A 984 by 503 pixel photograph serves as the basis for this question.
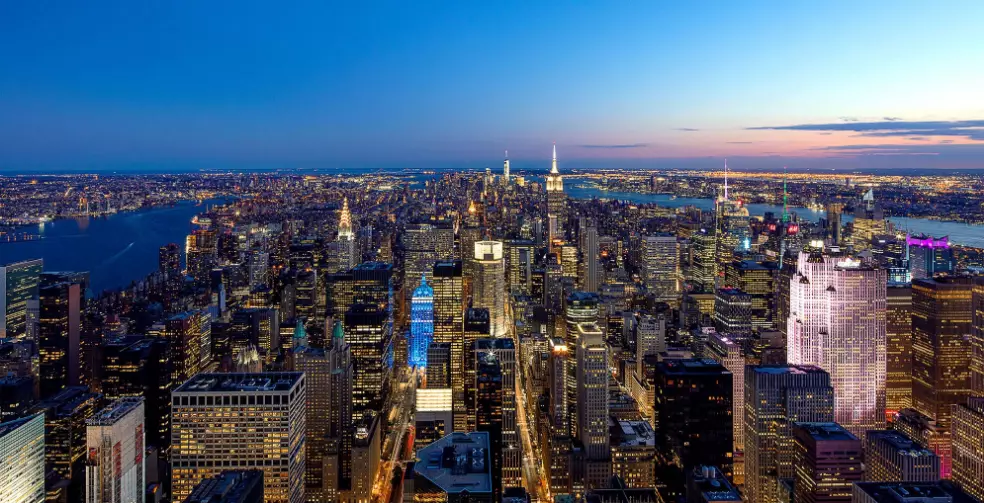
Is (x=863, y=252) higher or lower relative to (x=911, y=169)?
lower

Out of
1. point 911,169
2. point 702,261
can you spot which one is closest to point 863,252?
point 911,169

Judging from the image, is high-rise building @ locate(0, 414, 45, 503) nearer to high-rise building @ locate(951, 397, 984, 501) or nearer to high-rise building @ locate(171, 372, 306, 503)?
high-rise building @ locate(171, 372, 306, 503)

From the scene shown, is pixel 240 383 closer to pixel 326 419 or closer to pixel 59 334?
pixel 326 419

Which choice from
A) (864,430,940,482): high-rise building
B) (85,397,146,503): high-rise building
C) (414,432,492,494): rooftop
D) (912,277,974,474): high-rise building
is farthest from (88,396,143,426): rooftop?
(912,277,974,474): high-rise building

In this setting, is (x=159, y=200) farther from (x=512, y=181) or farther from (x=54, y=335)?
(x=512, y=181)

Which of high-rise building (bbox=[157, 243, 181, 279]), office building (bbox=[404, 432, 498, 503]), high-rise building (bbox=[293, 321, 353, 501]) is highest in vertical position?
high-rise building (bbox=[157, 243, 181, 279])

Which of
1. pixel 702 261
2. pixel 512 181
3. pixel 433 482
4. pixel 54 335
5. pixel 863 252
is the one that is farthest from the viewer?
pixel 512 181

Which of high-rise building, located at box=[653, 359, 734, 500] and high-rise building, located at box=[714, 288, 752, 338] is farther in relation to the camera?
high-rise building, located at box=[714, 288, 752, 338]

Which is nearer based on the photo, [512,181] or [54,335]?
[54,335]

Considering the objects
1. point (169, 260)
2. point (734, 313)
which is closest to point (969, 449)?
point (734, 313)
